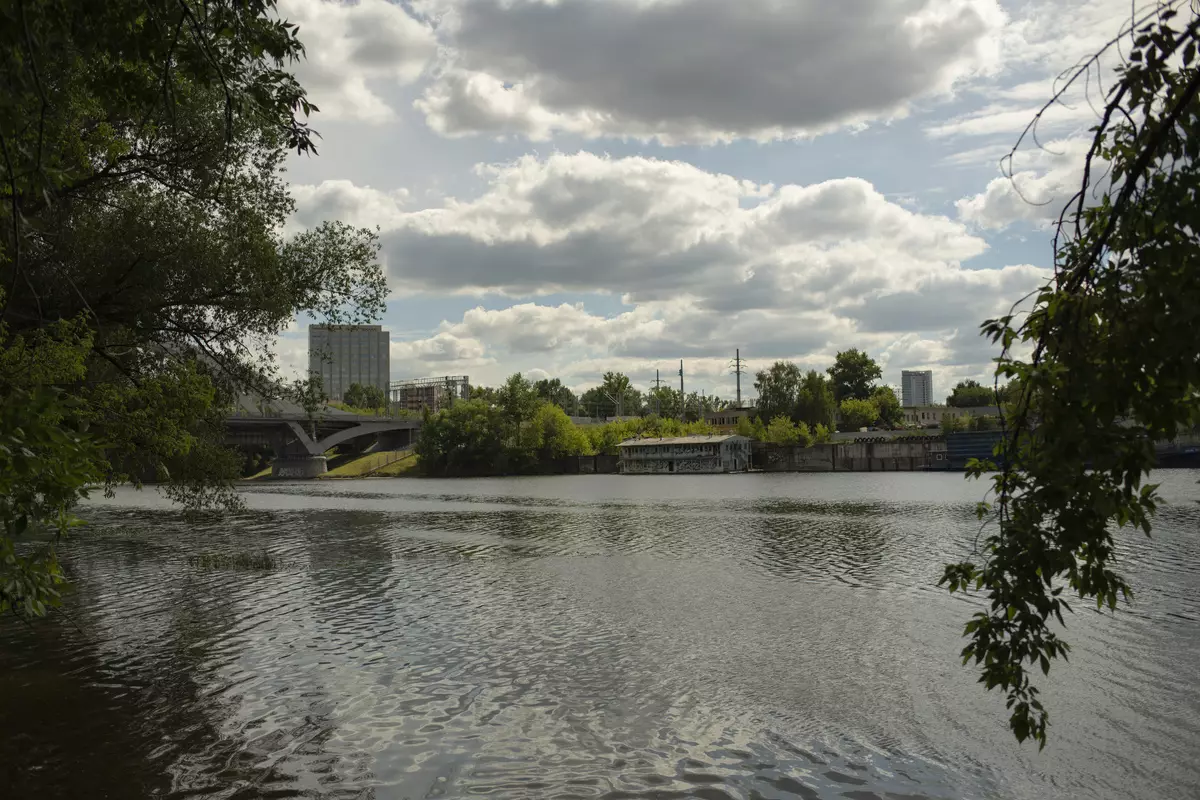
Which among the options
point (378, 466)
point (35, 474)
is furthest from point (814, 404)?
point (35, 474)

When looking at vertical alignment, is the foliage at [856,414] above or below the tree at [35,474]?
above

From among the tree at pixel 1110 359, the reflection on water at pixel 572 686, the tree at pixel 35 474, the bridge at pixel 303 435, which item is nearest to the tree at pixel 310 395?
the reflection on water at pixel 572 686

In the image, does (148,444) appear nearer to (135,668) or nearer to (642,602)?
(135,668)

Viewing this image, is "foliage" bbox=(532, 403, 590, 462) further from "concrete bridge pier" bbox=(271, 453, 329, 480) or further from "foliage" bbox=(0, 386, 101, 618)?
"foliage" bbox=(0, 386, 101, 618)

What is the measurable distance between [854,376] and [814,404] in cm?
4177

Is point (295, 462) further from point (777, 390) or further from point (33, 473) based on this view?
point (33, 473)

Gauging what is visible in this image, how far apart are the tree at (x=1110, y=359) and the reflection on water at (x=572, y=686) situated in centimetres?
594

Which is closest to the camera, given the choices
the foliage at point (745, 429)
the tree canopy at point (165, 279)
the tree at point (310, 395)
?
the tree canopy at point (165, 279)

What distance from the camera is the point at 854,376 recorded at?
193 m

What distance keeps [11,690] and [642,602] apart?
13481mm

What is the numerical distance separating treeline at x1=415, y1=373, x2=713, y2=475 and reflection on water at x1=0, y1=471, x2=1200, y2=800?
11381 cm

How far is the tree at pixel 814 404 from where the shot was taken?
15600cm

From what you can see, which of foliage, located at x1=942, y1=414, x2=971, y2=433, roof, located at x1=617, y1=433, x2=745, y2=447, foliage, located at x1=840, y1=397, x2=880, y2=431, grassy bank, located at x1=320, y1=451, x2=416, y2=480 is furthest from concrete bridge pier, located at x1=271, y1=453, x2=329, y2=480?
foliage, located at x1=840, y1=397, x2=880, y2=431

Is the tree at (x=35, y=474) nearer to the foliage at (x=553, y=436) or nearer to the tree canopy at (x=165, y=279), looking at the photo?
the tree canopy at (x=165, y=279)
